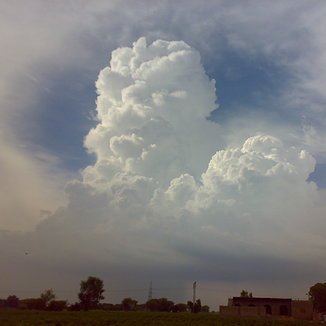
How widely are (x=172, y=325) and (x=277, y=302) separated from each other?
198 feet

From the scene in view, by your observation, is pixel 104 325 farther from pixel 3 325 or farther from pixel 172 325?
pixel 3 325

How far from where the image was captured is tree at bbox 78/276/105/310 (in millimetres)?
142363

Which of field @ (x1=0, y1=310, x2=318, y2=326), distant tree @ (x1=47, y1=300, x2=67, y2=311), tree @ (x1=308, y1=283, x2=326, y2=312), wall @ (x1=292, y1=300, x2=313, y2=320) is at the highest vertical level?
tree @ (x1=308, y1=283, x2=326, y2=312)

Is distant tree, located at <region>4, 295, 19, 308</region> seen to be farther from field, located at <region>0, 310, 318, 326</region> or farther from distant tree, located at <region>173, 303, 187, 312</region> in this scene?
field, located at <region>0, 310, 318, 326</region>

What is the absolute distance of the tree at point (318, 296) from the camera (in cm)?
14188

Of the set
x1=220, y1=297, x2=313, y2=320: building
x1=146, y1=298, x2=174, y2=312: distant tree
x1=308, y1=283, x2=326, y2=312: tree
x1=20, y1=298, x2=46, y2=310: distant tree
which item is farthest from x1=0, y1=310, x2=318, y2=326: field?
x1=146, y1=298, x2=174, y2=312: distant tree

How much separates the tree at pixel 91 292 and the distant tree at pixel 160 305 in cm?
2894

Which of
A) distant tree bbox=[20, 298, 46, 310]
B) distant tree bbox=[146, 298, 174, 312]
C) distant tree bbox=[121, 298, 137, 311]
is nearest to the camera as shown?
distant tree bbox=[20, 298, 46, 310]

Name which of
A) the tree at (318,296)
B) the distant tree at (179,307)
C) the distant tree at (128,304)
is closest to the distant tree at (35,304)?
the distant tree at (179,307)

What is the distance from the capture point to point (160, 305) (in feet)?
540

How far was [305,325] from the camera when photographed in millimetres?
63812

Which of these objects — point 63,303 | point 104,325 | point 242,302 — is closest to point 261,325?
point 104,325

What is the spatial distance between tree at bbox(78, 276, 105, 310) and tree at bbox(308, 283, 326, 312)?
77.3 meters

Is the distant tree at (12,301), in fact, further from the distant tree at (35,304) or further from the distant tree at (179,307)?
the distant tree at (179,307)
